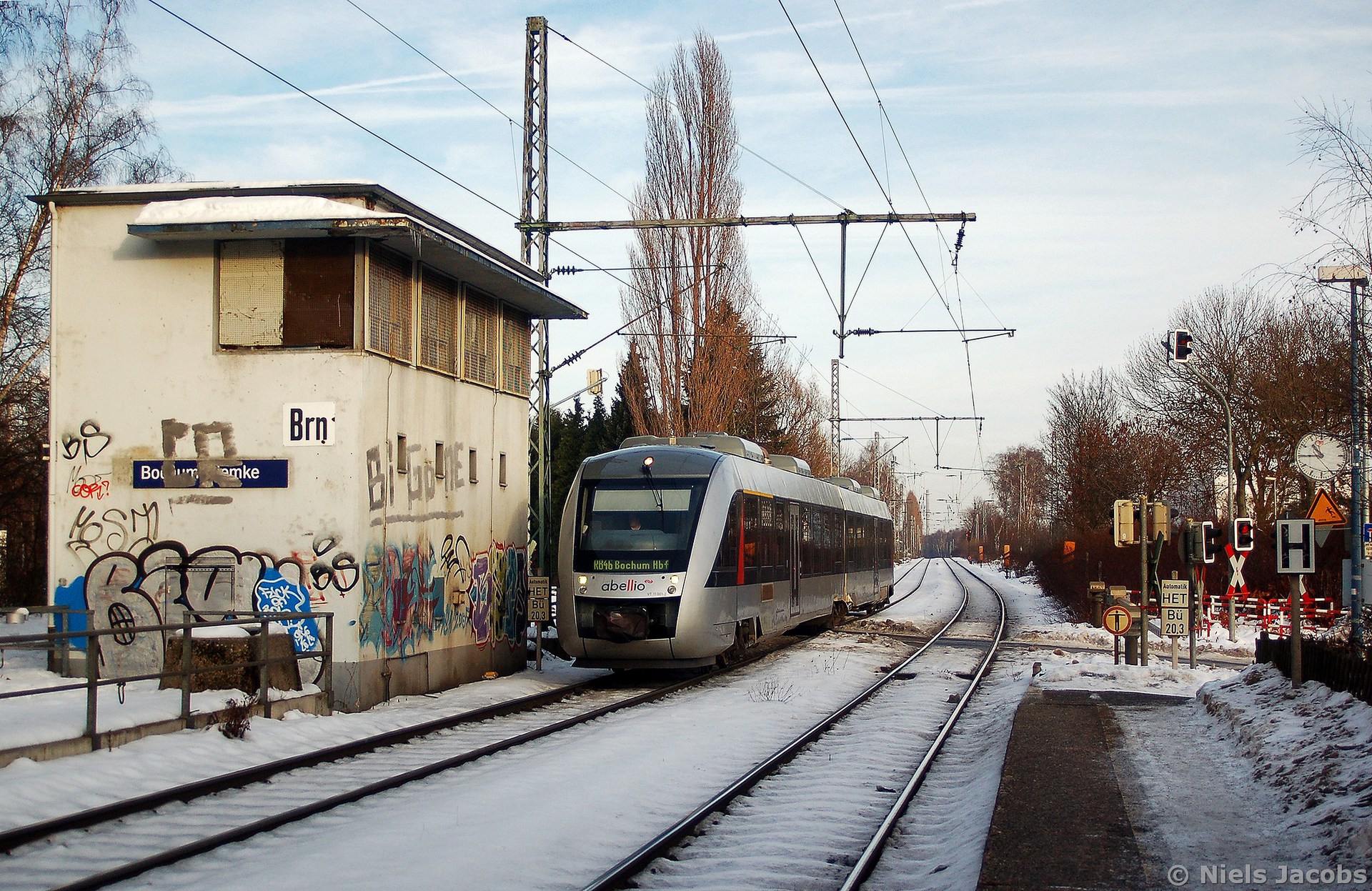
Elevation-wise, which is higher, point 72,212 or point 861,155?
point 861,155

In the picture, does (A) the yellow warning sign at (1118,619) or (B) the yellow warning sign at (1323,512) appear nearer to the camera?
(B) the yellow warning sign at (1323,512)

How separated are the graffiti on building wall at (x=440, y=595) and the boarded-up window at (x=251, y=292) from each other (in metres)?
2.83

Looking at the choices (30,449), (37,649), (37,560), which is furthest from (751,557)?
(37,560)

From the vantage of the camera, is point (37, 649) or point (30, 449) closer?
point (37, 649)

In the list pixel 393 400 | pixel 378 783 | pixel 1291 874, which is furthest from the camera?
pixel 393 400

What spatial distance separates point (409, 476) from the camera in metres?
15.4

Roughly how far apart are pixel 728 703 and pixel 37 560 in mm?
23515

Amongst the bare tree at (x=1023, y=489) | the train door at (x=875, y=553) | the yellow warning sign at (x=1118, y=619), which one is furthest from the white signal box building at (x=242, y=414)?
the bare tree at (x=1023, y=489)

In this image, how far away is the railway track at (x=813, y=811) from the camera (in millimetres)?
7184

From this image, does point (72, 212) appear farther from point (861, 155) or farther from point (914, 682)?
point (914, 682)

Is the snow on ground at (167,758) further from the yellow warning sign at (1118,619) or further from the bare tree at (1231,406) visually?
the bare tree at (1231,406)

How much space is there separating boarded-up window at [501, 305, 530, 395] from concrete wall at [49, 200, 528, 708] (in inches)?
134

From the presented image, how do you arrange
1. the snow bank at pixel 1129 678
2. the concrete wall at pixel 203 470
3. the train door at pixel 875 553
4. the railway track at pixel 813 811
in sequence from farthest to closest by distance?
1. the train door at pixel 875 553
2. the snow bank at pixel 1129 678
3. the concrete wall at pixel 203 470
4. the railway track at pixel 813 811

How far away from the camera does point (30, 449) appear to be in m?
28.7
